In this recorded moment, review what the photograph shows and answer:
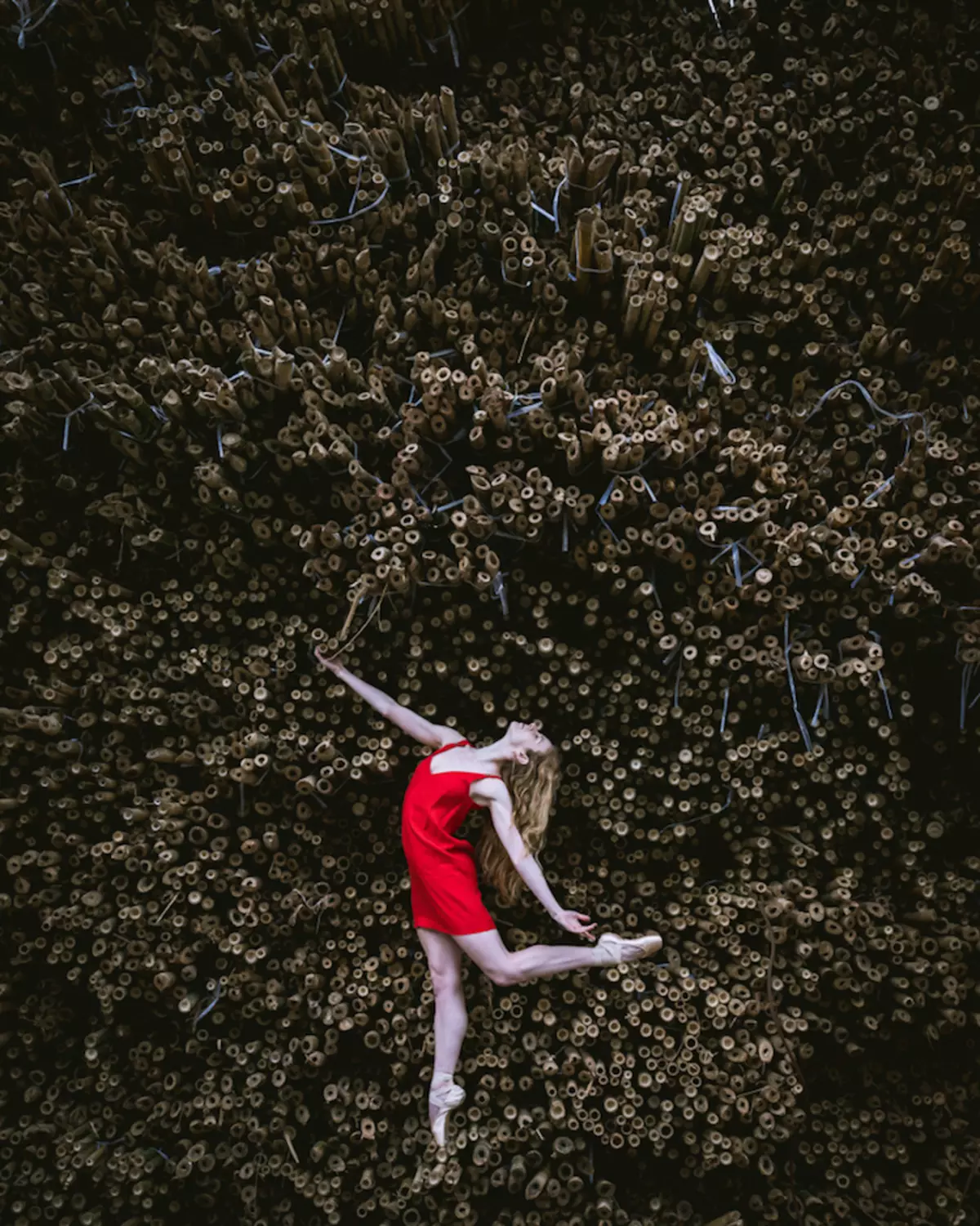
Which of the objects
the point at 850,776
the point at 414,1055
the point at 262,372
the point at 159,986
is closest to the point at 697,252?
the point at 262,372

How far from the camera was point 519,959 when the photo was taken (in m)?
2.47

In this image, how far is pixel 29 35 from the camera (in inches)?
123

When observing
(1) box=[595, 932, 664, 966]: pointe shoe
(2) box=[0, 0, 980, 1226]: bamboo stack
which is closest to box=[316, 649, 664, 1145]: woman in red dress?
(1) box=[595, 932, 664, 966]: pointe shoe

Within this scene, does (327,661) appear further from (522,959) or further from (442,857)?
(522,959)

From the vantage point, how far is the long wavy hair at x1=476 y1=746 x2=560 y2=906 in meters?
2.64

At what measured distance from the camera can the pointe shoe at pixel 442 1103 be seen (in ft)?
8.04

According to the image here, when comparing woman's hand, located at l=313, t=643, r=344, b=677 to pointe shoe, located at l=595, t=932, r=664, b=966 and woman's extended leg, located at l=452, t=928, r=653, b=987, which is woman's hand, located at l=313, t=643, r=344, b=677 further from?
pointe shoe, located at l=595, t=932, r=664, b=966

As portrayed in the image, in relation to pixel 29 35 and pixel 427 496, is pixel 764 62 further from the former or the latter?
pixel 29 35

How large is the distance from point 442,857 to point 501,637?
712 mm

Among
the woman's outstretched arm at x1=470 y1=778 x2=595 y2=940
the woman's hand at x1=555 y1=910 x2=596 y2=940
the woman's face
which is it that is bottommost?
the woman's hand at x1=555 y1=910 x2=596 y2=940

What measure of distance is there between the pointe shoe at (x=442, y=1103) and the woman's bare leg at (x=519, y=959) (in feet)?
1.07

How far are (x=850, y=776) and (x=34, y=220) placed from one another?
3326mm

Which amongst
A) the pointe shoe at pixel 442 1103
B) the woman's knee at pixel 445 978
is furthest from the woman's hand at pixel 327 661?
the pointe shoe at pixel 442 1103

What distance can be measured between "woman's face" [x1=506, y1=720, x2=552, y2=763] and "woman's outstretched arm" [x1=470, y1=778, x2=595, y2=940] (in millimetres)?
106
